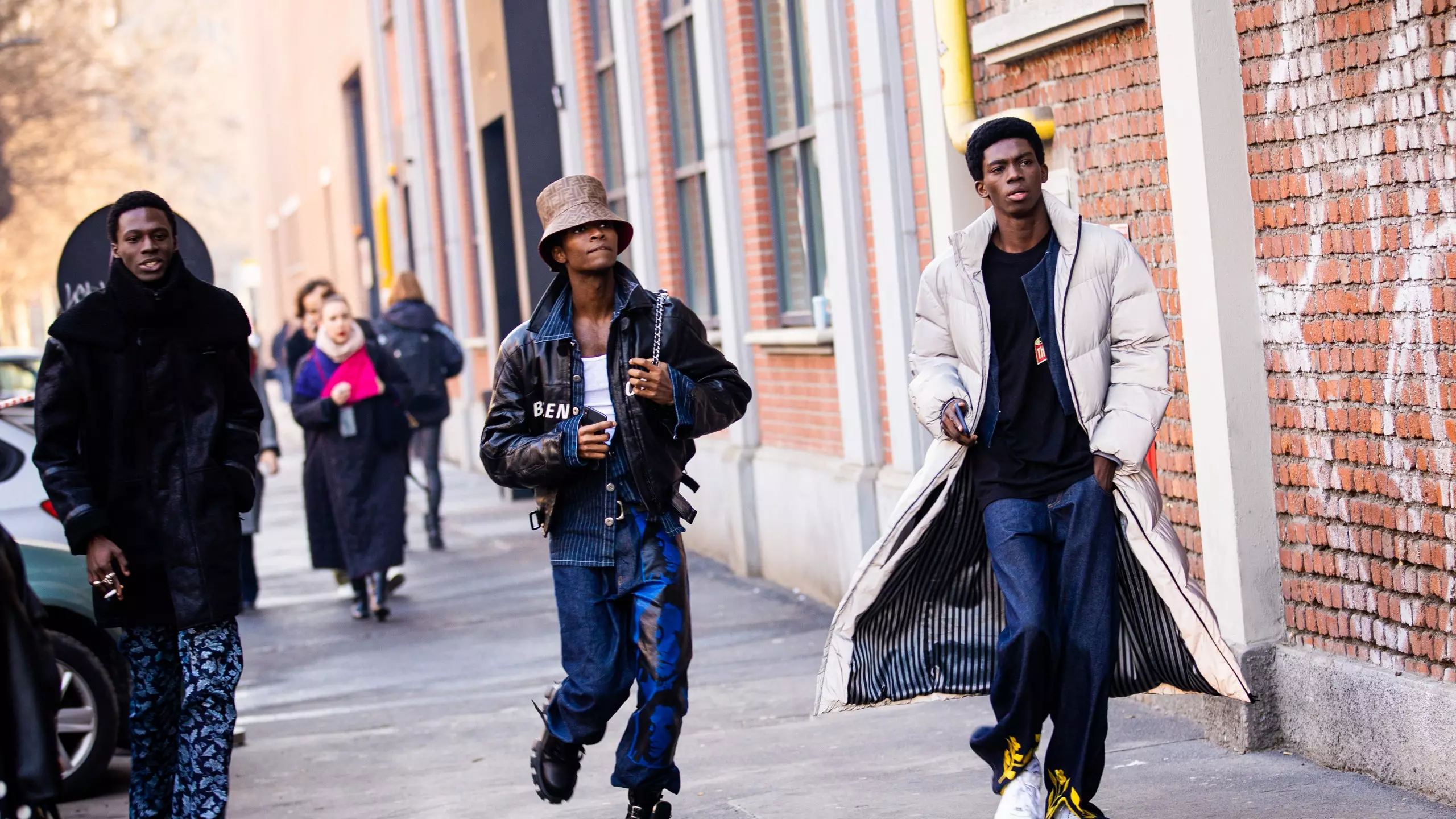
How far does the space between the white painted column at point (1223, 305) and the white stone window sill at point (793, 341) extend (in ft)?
13.7

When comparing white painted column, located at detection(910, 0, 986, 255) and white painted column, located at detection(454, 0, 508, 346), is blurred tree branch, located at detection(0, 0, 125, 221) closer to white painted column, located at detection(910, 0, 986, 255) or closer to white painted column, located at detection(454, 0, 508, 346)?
white painted column, located at detection(454, 0, 508, 346)

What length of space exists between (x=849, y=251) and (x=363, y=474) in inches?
134

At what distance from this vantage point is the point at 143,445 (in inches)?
224

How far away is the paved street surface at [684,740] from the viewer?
606 cm

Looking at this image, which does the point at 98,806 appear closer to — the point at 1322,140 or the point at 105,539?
the point at 105,539

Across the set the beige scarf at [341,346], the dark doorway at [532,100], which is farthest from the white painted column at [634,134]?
the dark doorway at [532,100]

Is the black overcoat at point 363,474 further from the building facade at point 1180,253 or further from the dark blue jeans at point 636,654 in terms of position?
the dark blue jeans at point 636,654

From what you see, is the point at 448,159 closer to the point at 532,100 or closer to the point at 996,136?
the point at 532,100

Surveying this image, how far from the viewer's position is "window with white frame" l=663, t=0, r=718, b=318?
13109 millimetres

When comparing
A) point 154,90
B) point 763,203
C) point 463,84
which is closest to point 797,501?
point 763,203

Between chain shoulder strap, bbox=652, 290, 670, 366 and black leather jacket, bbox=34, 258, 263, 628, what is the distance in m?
1.34

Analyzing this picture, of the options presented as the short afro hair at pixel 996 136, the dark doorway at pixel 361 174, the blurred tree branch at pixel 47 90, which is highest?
the blurred tree branch at pixel 47 90

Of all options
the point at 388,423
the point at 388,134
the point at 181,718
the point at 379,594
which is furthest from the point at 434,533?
the point at 388,134

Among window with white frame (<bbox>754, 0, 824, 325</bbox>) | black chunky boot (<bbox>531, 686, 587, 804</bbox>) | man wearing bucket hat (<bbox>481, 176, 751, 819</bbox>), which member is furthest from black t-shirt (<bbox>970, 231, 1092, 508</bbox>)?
window with white frame (<bbox>754, 0, 824, 325</bbox>)
